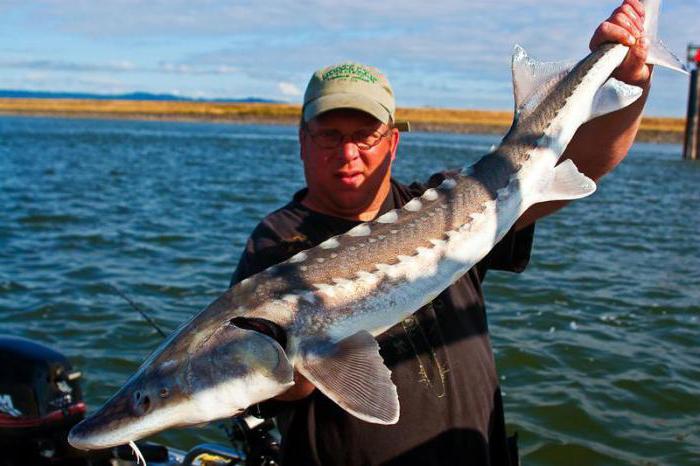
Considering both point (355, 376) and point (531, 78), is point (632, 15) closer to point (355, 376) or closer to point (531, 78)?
point (531, 78)

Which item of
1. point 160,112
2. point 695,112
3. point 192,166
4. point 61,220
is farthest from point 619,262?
point 160,112

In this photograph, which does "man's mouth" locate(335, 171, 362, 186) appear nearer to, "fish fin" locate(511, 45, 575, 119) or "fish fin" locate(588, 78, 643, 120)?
"fish fin" locate(511, 45, 575, 119)

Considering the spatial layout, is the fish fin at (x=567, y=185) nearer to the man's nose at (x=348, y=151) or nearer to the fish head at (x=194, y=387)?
the man's nose at (x=348, y=151)

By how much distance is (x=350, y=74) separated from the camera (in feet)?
9.52

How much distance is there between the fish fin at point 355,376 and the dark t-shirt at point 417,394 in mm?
249

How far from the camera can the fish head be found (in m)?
2.36

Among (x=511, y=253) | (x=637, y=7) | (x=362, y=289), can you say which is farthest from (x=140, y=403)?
(x=637, y=7)

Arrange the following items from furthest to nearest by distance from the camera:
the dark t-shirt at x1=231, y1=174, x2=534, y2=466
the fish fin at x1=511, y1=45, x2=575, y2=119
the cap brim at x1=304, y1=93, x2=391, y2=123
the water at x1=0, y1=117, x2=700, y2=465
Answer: the water at x1=0, y1=117, x2=700, y2=465
the fish fin at x1=511, y1=45, x2=575, y2=119
the cap brim at x1=304, y1=93, x2=391, y2=123
the dark t-shirt at x1=231, y1=174, x2=534, y2=466

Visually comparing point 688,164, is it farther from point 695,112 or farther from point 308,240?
point 308,240

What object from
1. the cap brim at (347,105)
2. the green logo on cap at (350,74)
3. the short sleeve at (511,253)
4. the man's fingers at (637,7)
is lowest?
the short sleeve at (511,253)

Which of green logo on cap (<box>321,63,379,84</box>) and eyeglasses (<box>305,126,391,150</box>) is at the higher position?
green logo on cap (<box>321,63,379,84</box>)

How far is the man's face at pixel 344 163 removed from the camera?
2.89m

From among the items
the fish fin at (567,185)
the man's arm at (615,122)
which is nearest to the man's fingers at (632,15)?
the man's arm at (615,122)

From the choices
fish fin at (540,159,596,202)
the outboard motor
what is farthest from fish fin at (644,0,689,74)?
the outboard motor
